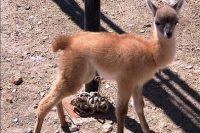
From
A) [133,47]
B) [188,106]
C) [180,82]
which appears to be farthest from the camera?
[180,82]

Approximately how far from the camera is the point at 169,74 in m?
6.28

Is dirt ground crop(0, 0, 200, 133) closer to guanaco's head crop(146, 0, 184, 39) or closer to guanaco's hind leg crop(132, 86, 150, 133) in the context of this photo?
guanaco's hind leg crop(132, 86, 150, 133)

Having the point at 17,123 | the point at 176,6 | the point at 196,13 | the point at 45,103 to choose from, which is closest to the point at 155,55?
the point at 176,6

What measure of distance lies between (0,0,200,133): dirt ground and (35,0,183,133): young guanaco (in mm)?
642

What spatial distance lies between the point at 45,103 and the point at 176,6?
168cm

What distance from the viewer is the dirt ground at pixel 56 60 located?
214 inches

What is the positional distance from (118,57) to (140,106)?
74 cm

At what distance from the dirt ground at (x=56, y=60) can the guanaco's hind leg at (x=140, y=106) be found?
5.8 inches

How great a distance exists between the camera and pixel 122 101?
4.88 meters

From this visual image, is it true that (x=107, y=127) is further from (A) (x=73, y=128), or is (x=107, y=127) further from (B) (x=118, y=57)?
(B) (x=118, y=57)

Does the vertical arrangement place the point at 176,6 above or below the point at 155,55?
above

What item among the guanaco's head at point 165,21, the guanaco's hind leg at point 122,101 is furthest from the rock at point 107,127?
the guanaco's head at point 165,21

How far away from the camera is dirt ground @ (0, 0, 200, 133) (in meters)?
5.45

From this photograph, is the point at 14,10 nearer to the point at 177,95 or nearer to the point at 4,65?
the point at 4,65
